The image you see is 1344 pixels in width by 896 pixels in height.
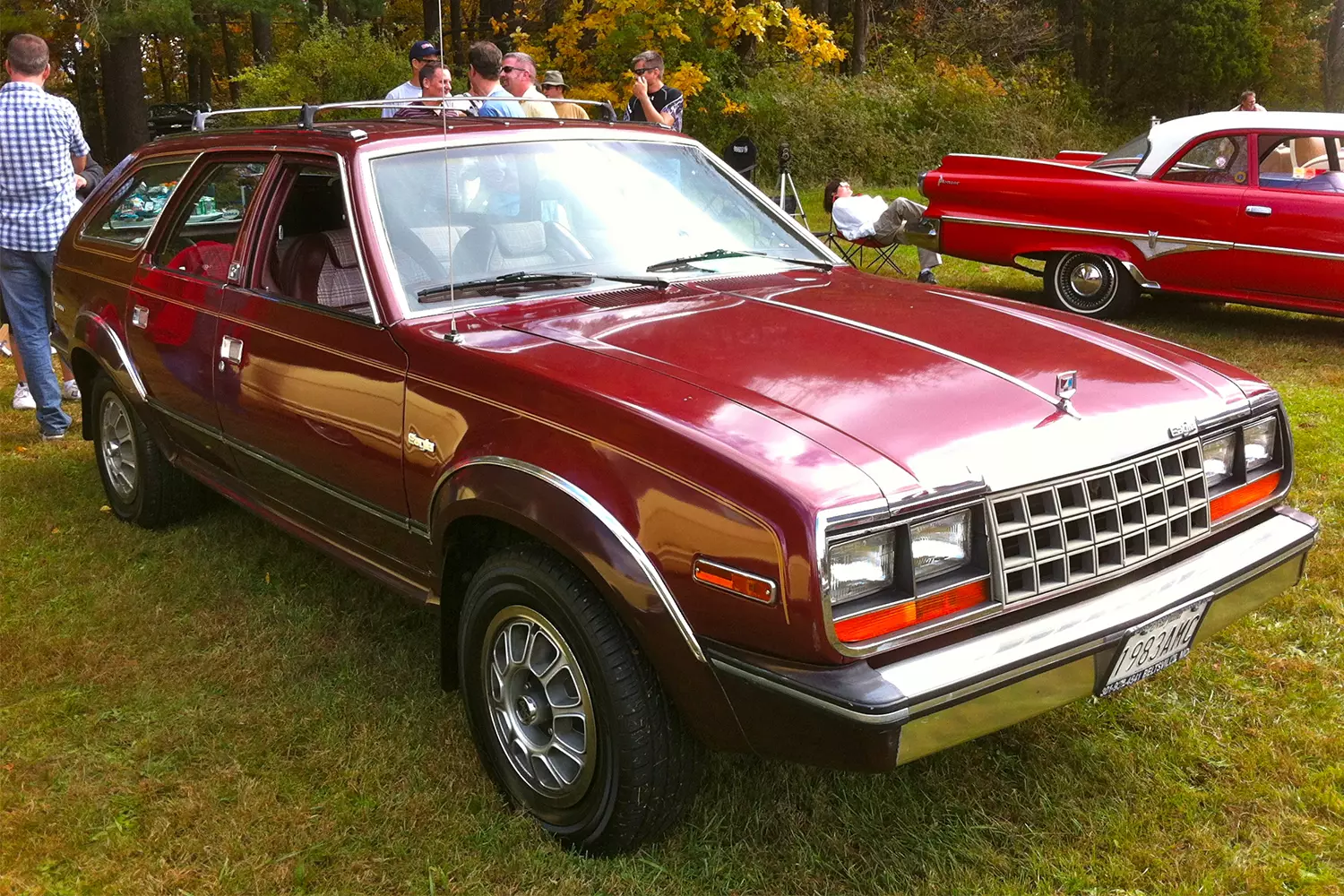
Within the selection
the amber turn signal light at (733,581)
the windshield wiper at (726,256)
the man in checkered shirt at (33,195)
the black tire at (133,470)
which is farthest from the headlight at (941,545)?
the man in checkered shirt at (33,195)

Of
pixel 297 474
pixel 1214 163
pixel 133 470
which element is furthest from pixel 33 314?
pixel 1214 163

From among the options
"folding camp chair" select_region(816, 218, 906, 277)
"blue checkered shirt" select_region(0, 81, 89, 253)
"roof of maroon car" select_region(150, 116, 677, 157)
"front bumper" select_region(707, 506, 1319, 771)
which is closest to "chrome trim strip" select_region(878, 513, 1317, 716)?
"front bumper" select_region(707, 506, 1319, 771)

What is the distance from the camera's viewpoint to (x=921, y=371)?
2.92 m

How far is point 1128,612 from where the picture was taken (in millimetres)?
2688

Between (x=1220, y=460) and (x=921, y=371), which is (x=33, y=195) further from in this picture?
(x=1220, y=460)

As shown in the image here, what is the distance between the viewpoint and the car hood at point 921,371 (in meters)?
2.59

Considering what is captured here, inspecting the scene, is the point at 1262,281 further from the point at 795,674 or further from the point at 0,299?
the point at 0,299

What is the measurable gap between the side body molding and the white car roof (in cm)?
760

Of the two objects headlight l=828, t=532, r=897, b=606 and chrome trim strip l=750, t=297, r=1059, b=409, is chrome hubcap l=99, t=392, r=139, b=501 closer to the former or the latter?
chrome trim strip l=750, t=297, r=1059, b=409

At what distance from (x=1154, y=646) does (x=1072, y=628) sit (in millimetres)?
312

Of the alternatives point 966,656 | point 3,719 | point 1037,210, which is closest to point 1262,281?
point 1037,210

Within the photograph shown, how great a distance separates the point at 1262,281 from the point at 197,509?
7.09 m

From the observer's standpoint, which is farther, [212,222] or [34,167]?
[34,167]

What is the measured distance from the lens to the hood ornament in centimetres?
276
